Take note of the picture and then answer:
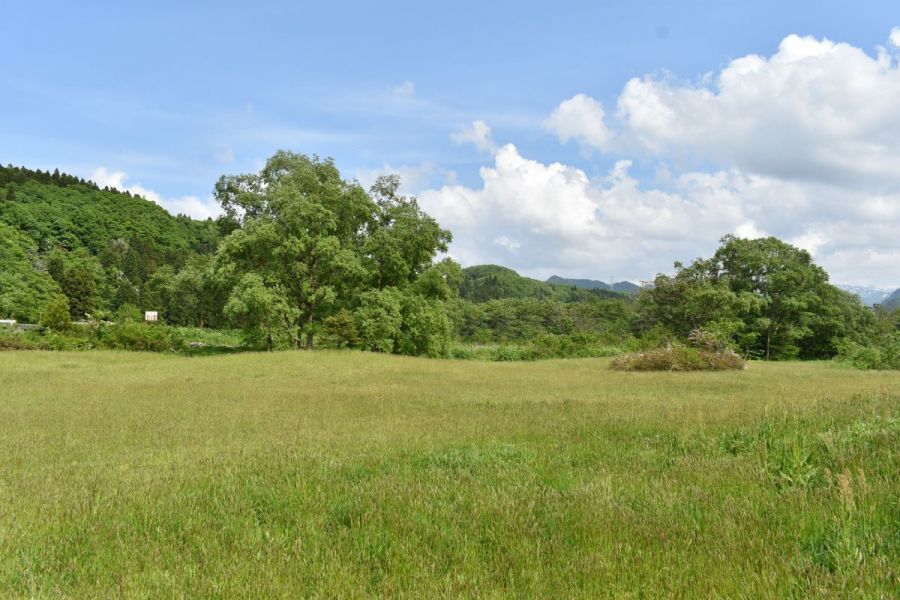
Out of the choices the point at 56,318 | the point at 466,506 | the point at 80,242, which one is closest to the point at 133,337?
the point at 56,318

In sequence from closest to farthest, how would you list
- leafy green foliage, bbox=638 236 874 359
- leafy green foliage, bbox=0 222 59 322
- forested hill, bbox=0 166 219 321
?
leafy green foliage, bbox=638 236 874 359 < leafy green foliage, bbox=0 222 59 322 < forested hill, bbox=0 166 219 321

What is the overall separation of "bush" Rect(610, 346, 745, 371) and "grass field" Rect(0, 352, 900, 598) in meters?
16.5

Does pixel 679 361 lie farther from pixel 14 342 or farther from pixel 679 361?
pixel 14 342

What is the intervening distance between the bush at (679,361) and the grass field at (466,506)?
649 inches

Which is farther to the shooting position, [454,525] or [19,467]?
[19,467]

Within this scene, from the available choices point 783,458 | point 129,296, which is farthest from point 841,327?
point 129,296

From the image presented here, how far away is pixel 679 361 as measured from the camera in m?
25.1

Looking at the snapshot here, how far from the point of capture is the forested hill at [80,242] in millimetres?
83250

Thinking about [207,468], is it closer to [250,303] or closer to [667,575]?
[667,575]

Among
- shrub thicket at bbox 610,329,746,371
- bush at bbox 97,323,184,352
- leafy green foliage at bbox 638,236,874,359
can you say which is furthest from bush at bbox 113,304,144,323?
leafy green foliage at bbox 638,236,874,359

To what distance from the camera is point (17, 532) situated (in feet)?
13.7

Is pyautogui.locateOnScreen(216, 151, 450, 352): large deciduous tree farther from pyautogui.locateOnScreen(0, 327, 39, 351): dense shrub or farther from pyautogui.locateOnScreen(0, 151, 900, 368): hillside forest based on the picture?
pyautogui.locateOnScreen(0, 327, 39, 351): dense shrub

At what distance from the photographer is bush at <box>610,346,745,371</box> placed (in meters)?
25.1

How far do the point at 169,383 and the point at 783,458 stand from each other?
19.3 metres
